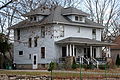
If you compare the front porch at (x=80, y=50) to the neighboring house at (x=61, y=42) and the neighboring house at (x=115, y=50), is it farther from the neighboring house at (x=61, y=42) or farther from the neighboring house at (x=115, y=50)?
the neighboring house at (x=115, y=50)

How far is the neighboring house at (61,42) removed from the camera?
1756 inches

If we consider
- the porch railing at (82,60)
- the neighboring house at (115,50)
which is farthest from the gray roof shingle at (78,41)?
the neighboring house at (115,50)

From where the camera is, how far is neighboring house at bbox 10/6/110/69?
1756 inches

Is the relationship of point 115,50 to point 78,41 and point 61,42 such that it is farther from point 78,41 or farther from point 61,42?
point 61,42

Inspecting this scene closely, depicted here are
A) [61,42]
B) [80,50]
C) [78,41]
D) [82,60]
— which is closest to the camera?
[61,42]

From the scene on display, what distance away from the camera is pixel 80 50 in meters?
48.1

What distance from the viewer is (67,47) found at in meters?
44.2

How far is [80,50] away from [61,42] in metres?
5.13

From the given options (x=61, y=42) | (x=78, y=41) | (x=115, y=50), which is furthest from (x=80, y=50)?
(x=115, y=50)

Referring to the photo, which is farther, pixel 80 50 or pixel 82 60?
pixel 80 50

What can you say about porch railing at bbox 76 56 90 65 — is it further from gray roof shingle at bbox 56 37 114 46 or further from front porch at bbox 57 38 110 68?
gray roof shingle at bbox 56 37 114 46

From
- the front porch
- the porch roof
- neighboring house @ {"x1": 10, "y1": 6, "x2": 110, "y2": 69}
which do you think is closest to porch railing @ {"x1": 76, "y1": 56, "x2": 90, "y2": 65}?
the front porch

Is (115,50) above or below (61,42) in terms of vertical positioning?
below

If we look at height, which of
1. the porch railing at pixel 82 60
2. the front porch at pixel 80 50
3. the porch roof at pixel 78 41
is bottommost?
the porch railing at pixel 82 60
